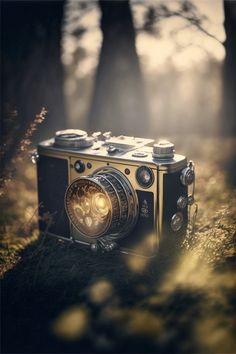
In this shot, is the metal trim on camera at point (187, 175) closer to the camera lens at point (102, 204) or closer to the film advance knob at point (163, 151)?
the film advance knob at point (163, 151)

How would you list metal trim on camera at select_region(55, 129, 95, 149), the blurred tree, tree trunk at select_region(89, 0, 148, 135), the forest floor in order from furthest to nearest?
tree trunk at select_region(89, 0, 148, 135) → the blurred tree → metal trim on camera at select_region(55, 129, 95, 149) → the forest floor

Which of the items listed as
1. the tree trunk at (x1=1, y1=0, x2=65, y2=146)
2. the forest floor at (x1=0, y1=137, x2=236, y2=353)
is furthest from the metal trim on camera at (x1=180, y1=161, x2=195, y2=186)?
the tree trunk at (x1=1, y1=0, x2=65, y2=146)

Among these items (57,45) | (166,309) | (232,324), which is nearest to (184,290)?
(166,309)

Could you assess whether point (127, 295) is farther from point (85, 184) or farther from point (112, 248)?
point (85, 184)

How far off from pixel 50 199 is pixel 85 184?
79 centimetres

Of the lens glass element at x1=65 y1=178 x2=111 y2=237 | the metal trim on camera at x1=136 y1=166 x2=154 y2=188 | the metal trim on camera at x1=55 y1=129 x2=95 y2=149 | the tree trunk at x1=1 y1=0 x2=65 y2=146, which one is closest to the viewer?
the metal trim on camera at x1=136 y1=166 x2=154 y2=188

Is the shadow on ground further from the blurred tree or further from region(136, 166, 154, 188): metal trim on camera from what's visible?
the blurred tree

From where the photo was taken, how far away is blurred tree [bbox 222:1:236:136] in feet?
21.9

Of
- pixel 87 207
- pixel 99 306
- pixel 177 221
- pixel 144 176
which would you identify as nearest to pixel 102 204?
pixel 87 207

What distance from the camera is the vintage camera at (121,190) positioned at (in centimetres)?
435

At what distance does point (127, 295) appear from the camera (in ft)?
13.2

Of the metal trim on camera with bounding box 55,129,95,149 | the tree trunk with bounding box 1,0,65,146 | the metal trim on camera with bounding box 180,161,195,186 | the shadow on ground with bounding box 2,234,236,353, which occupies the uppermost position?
the tree trunk with bounding box 1,0,65,146

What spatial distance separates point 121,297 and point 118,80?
603 centimetres

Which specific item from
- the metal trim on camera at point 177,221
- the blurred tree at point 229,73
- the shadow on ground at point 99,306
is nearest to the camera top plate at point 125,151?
the metal trim on camera at point 177,221
